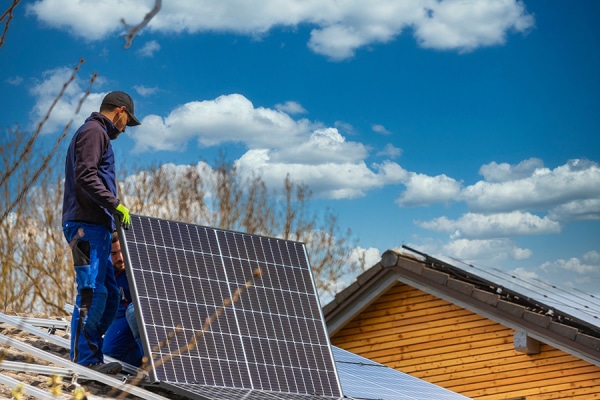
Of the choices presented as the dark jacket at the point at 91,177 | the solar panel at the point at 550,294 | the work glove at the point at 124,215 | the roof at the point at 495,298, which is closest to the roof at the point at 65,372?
the dark jacket at the point at 91,177

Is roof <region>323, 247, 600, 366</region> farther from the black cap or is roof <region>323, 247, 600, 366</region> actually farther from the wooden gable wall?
the black cap

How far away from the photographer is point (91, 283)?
7.05 m

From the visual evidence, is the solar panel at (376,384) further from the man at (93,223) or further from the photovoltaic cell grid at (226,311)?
the man at (93,223)

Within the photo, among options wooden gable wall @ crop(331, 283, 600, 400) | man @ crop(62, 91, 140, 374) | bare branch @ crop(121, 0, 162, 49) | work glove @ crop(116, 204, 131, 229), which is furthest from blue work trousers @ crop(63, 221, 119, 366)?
wooden gable wall @ crop(331, 283, 600, 400)

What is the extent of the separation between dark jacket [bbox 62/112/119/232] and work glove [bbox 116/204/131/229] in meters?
0.05

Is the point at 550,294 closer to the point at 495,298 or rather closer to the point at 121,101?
the point at 495,298

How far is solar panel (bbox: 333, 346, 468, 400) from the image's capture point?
29.5 feet

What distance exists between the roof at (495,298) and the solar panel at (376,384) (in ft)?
12.9

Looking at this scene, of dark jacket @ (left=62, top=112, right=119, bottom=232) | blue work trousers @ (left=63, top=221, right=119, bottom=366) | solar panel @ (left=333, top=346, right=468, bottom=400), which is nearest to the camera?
blue work trousers @ (left=63, top=221, right=119, bottom=366)

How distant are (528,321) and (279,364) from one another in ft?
26.8

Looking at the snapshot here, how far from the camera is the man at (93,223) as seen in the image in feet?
23.3

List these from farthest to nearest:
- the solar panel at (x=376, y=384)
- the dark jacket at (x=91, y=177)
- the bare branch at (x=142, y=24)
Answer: the solar panel at (x=376, y=384), the dark jacket at (x=91, y=177), the bare branch at (x=142, y=24)

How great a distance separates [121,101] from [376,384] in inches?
165

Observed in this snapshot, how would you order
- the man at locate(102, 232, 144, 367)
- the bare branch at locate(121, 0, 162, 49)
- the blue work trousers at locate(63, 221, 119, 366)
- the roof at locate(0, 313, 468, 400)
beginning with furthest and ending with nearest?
1. the man at locate(102, 232, 144, 367)
2. the blue work trousers at locate(63, 221, 119, 366)
3. the roof at locate(0, 313, 468, 400)
4. the bare branch at locate(121, 0, 162, 49)
